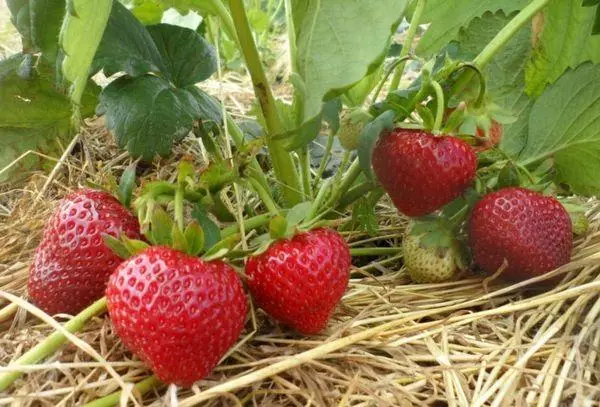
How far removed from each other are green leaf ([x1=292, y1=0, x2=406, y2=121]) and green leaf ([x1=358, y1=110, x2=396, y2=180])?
7.4 inches

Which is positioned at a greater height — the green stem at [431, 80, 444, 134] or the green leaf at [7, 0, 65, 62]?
the green leaf at [7, 0, 65, 62]

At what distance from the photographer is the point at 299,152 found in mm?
1034

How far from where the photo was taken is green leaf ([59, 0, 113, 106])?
64 cm

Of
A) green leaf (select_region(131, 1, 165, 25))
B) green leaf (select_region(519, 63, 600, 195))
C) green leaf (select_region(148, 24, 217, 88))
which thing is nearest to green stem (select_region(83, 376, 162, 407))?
green leaf (select_region(148, 24, 217, 88))

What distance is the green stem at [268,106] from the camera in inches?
33.9

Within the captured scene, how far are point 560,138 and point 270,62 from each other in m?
1.77

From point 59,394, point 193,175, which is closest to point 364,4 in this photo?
point 193,175

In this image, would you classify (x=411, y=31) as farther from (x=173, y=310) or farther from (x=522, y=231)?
(x=173, y=310)

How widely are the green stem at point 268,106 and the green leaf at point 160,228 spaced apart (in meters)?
0.21

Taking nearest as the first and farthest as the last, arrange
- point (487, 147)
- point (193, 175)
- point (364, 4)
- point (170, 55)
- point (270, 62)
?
Result: point (364, 4), point (193, 175), point (487, 147), point (170, 55), point (270, 62)

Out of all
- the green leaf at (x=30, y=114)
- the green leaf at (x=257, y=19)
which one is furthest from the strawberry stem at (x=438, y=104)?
the green leaf at (x=257, y=19)

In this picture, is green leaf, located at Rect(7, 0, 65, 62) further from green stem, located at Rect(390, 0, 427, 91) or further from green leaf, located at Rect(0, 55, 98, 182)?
green stem, located at Rect(390, 0, 427, 91)

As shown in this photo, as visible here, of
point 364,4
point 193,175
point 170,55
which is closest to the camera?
point 364,4

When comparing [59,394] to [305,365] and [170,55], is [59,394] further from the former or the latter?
[170,55]
